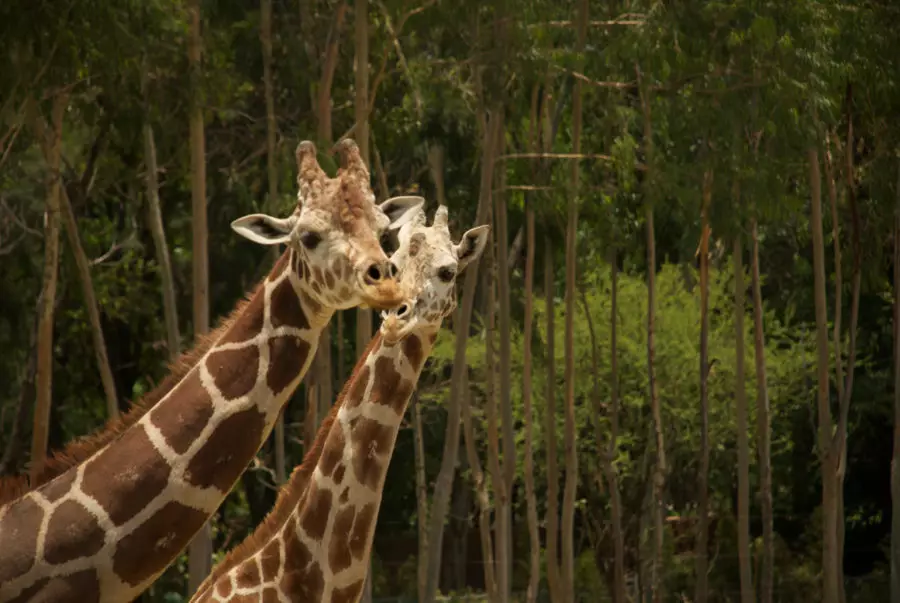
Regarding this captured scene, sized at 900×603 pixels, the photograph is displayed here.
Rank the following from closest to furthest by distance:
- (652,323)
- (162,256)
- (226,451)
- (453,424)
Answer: (226,451), (162,256), (453,424), (652,323)

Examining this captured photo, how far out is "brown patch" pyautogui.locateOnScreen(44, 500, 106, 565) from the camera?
6391mm

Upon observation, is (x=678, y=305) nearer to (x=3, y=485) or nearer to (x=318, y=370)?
(x=318, y=370)

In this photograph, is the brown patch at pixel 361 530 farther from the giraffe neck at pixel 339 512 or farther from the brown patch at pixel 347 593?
the brown patch at pixel 347 593

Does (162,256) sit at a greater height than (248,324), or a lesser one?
lesser

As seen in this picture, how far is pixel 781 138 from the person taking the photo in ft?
56.8

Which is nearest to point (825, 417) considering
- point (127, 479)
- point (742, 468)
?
point (742, 468)

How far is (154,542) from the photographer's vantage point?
21.4ft

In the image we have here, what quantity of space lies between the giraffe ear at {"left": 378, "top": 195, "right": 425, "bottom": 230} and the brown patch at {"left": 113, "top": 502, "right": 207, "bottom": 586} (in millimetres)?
1420

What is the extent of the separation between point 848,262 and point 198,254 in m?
9.22

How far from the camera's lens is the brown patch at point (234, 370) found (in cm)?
662

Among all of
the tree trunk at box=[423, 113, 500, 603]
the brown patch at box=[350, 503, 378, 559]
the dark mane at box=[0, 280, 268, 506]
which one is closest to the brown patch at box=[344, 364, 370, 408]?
the brown patch at box=[350, 503, 378, 559]

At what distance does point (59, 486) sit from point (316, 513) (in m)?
0.94

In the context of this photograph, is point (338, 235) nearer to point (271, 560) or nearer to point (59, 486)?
point (271, 560)

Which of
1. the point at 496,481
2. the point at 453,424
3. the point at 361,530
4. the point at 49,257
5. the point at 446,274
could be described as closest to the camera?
the point at 361,530
